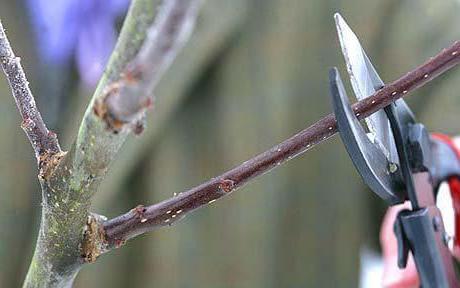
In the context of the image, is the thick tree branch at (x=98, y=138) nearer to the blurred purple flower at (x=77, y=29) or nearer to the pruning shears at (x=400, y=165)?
the pruning shears at (x=400, y=165)

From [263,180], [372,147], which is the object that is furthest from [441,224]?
[263,180]

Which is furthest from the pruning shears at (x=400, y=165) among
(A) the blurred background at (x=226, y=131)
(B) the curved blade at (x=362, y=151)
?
(A) the blurred background at (x=226, y=131)

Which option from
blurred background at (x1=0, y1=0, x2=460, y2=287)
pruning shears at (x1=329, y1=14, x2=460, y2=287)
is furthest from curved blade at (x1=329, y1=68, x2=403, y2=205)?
blurred background at (x1=0, y1=0, x2=460, y2=287)

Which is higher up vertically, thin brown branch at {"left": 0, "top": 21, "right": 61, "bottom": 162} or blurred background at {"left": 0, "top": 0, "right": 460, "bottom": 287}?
blurred background at {"left": 0, "top": 0, "right": 460, "bottom": 287}

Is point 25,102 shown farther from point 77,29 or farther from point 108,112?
point 77,29

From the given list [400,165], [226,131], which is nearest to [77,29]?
[226,131]

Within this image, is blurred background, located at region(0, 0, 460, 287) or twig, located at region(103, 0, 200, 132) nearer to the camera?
twig, located at region(103, 0, 200, 132)

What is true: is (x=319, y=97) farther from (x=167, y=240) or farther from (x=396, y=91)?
(x=396, y=91)

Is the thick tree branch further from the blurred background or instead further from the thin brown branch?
the blurred background
